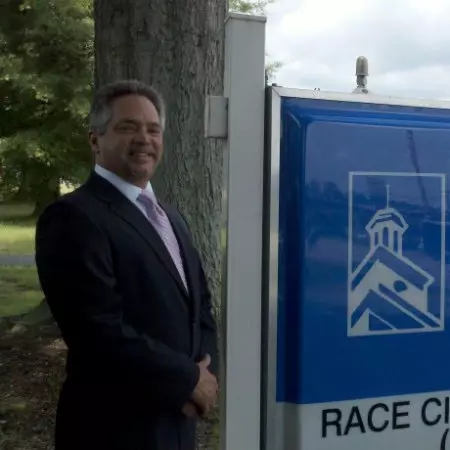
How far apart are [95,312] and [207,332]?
46 cm

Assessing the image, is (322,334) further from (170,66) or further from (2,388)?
(2,388)

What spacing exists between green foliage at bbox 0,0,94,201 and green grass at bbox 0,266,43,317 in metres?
1.36

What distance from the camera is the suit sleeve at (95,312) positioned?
1888 millimetres

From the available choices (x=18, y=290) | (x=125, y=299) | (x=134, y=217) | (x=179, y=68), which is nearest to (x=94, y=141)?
(x=134, y=217)

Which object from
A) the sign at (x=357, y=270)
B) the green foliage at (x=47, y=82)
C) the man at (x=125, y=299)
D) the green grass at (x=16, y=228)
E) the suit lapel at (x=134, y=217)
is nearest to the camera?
the sign at (x=357, y=270)

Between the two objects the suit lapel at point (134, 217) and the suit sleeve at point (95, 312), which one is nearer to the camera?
the suit sleeve at point (95, 312)

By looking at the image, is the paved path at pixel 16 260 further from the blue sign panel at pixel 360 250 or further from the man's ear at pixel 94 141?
the blue sign panel at pixel 360 250

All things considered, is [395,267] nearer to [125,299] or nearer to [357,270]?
[357,270]

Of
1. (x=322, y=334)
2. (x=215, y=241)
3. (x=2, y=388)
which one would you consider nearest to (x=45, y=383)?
(x=2, y=388)

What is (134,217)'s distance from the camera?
2043mm

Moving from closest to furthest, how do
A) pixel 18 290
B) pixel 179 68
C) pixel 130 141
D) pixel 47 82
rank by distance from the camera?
pixel 130 141, pixel 179 68, pixel 47 82, pixel 18 290

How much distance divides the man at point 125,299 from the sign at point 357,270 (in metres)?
0.33

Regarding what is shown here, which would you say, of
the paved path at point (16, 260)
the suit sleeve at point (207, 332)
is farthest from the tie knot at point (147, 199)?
the paved path at point (16, 260)

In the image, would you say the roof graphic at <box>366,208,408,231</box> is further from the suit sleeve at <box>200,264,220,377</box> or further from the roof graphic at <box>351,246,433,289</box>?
the suit sleeve at <box>200,264,220,377</box>
